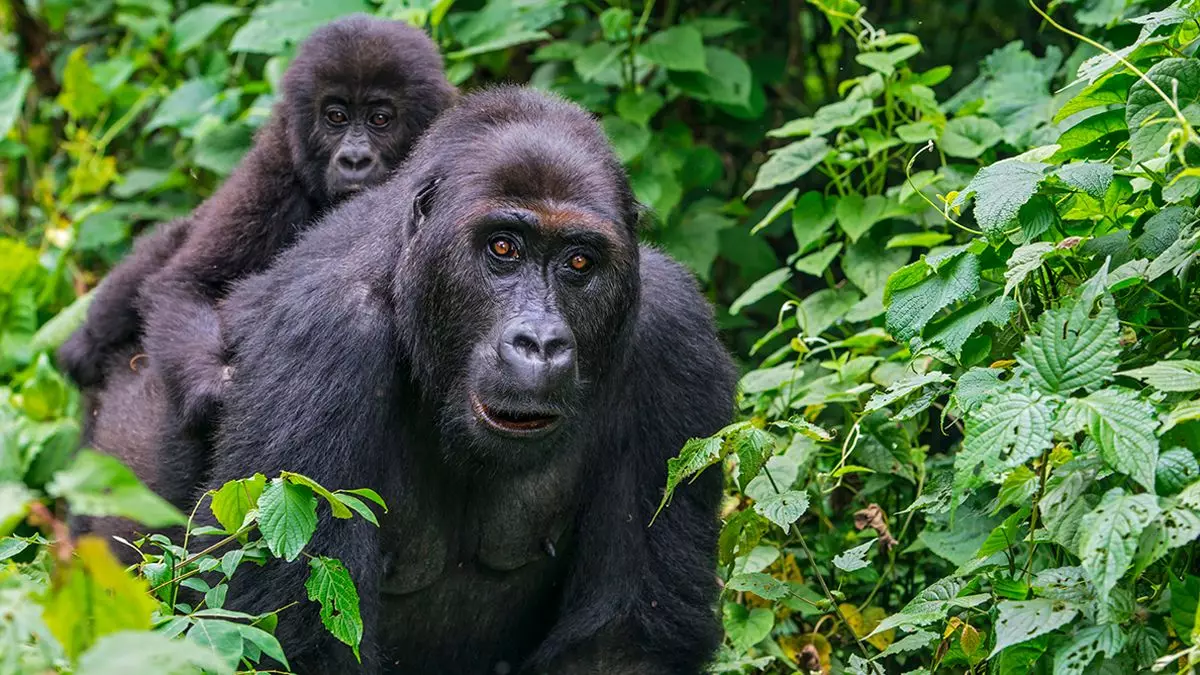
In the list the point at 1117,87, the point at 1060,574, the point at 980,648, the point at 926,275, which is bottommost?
the point at 980,648

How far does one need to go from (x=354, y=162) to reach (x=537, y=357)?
172cm

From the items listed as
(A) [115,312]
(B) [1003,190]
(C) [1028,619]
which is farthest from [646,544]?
(A) [115,312]

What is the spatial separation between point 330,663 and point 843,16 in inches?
105

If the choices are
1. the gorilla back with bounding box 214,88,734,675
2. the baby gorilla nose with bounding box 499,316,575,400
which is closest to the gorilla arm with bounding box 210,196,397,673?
the gorilla back with bounding box 214,88,734,675

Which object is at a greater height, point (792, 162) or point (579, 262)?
point (579, 262)

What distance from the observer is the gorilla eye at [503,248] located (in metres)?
3.50

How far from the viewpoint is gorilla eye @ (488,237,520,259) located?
3.50 m

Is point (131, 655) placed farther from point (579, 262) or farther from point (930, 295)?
point (930, 295)

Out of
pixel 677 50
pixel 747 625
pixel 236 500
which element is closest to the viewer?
pixel 236 500

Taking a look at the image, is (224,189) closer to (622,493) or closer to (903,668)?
(622,493)

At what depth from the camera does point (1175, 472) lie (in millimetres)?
2799

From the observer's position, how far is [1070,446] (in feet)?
10.4

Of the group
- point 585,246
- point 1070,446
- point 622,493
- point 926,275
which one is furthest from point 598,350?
point 1070,446

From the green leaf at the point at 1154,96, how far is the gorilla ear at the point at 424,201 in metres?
1.58
